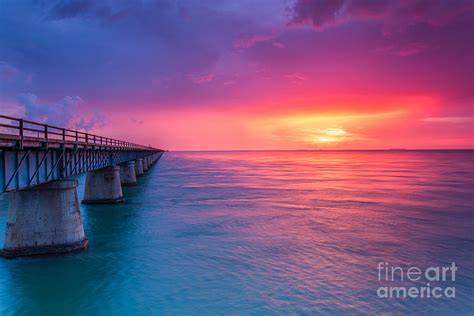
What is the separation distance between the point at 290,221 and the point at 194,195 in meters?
20.2

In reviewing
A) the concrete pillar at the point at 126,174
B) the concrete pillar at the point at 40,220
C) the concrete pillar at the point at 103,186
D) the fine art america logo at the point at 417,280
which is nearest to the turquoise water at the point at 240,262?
the fine art america logo at the point at 417,280

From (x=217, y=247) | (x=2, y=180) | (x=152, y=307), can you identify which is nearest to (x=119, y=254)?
(x=217, y=247)

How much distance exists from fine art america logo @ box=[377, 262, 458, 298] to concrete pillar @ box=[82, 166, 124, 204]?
976 inches

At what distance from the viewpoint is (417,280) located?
16750mm

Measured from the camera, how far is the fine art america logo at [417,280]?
15.4m

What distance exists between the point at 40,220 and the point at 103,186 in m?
18.8

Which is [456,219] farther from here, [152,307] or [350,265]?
[152,307]

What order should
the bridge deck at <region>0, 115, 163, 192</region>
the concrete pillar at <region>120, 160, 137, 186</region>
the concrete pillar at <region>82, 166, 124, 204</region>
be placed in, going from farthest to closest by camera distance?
the concrete pillar at <region>120, 160, 137, 186</region>, the concrete pillar at <region>82, 166, 124, 204</region>, the bridge deck at <region>0, 115, 163, 192</region>

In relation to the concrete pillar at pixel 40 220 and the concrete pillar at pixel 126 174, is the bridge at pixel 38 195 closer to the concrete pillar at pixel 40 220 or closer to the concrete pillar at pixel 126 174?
the concrete pillar at pixel 40 220

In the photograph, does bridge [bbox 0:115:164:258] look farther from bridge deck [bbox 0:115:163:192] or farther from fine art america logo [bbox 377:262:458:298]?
fine art america logo [bbox 377:262:458:298]

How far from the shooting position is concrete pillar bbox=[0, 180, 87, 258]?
17141 millimetres

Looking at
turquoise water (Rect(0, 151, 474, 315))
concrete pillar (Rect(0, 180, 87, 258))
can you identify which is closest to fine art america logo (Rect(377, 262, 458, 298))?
turquoise water (Rect(0, 151, 474, 315))

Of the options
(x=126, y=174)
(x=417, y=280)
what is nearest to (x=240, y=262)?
(x=417, y=280)

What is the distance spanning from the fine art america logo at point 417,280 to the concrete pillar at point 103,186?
81.3 ft
